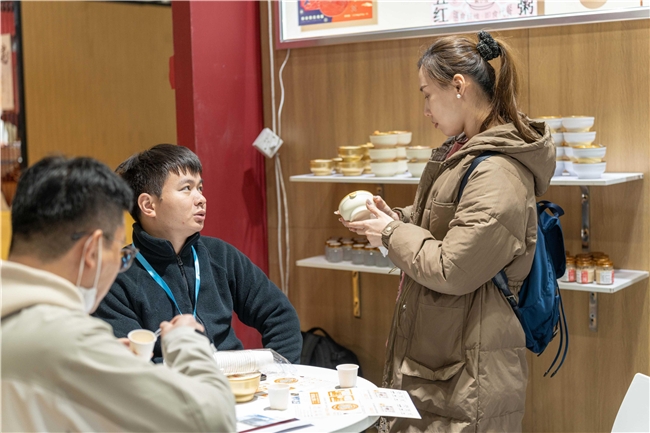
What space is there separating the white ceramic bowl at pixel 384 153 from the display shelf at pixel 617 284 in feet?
2.97

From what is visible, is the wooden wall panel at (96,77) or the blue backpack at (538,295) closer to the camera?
the blue backpack at (538,295)

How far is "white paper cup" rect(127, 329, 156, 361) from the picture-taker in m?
1.53

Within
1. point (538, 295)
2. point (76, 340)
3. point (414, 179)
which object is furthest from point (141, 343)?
point (414, 179)

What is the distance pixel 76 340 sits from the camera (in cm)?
118

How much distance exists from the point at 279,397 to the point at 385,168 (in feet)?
5.79

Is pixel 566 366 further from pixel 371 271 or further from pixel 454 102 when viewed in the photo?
pixel 454 102

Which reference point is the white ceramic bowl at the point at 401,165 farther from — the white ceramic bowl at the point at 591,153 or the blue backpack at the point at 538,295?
the blue backpack at the point at 538,295

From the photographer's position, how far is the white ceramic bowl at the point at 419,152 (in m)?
3.26

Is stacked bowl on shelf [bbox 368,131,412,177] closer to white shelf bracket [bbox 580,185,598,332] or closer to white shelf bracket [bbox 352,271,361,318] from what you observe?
white shelf bracket [bbox 352,271,361,318]

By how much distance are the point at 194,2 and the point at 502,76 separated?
6.01ft

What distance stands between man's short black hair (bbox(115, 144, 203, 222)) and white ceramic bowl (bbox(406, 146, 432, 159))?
1222mm

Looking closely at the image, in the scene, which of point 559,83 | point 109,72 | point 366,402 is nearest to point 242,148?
point 559,83

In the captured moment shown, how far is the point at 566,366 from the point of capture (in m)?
3.22

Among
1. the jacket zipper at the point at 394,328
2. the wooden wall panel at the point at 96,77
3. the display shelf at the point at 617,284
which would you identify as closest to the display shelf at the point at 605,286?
the display shelf at the point at 617,284
